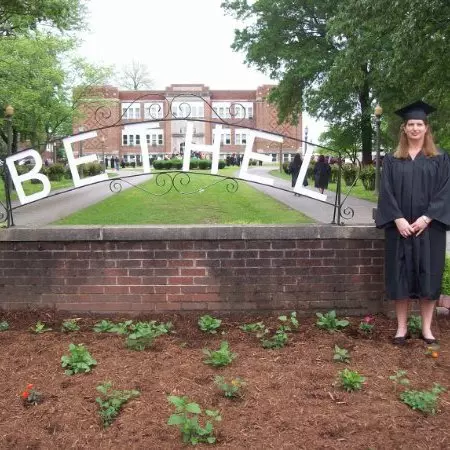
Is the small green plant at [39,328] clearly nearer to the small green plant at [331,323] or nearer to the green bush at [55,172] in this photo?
the small green plant at [331,323]

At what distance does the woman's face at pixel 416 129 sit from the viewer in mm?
4141

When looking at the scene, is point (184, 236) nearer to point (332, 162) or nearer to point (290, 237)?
point (290, 237)

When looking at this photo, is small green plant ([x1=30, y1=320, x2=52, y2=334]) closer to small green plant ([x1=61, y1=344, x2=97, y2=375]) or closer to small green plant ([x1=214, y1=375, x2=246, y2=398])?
small green plant ([x1=61, y1=344, x2=97, y2=375])

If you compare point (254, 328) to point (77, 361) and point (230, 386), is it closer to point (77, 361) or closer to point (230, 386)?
point (230, 386)

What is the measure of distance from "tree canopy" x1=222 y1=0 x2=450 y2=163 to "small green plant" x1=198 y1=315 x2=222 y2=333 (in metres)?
11.1

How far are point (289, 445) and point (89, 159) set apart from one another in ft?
10.7

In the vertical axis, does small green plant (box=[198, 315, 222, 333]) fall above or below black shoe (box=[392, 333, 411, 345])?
above

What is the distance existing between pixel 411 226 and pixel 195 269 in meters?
1.90


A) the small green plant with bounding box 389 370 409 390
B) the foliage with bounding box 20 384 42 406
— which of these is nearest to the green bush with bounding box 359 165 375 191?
the small green plant with bounding box 389 370 409 390

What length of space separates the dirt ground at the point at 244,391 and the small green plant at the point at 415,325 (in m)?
0.16

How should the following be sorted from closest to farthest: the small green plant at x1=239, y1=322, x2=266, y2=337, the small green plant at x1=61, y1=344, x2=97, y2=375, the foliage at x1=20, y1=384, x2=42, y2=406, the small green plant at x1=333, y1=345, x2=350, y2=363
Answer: the foliage at x1=20, y1=384, x2=42, y2=406 < the small green plant at x1=61, y1=344, x2=97, y2=375 < the small green plant at x1=333, y1=345, x2=350, y2=363 < the small green plant at x1=239, y1=322, x2=266, y2=337

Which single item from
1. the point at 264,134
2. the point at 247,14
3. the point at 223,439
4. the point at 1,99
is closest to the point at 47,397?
the point at 223,439

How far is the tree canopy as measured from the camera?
13.5 m

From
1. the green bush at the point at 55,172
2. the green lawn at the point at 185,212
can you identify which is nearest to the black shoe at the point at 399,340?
the green lawn at the point at 185,212
